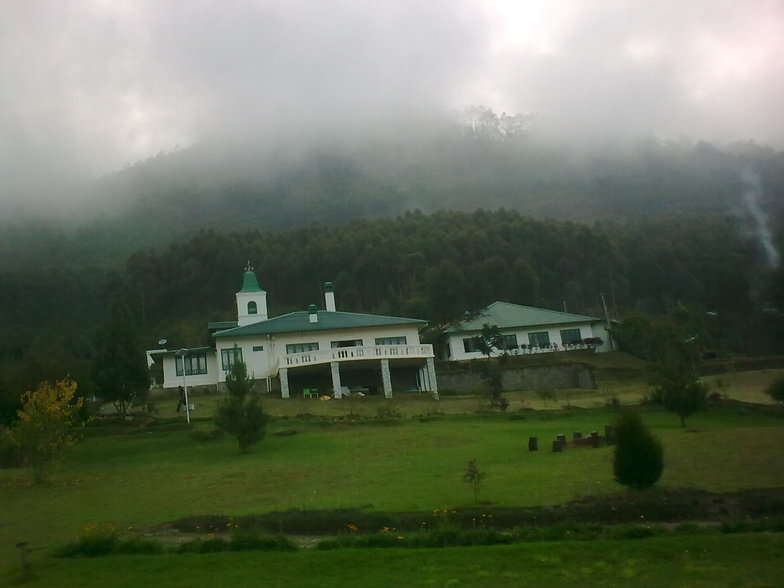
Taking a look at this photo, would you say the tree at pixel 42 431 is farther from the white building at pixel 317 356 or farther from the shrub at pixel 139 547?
the white building at pixel 317 356

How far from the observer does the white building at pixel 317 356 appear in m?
42.3

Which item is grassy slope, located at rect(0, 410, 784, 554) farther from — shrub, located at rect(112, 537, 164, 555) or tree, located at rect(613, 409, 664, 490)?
shrub, located at rect(112, 537, 164, 555)

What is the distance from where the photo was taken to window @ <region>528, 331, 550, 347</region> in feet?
179

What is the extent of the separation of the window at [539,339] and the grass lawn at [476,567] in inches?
1711

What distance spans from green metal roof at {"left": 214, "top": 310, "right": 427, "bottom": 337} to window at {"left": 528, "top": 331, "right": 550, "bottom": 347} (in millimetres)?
12169

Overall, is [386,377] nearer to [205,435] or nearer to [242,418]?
[205,435]

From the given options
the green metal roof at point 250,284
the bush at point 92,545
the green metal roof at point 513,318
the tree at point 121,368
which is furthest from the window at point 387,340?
the bush at point 92,545

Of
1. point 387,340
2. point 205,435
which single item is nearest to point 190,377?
point 387,340

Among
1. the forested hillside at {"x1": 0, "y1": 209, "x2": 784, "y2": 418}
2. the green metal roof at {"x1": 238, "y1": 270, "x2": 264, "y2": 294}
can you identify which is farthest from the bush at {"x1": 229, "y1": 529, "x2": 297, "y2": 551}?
the forested hillside at {"x1": 0, "y1": 209, "x2": 784, "y2": 418}

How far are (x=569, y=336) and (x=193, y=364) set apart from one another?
28.4m

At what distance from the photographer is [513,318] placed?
56000 mm

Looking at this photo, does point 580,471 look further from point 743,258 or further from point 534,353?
point 743,258

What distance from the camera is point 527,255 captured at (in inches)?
2884

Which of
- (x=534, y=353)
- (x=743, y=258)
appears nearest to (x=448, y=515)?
(x=534, y=353)
